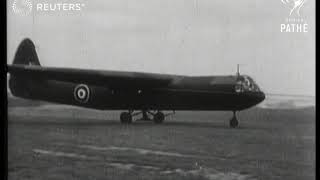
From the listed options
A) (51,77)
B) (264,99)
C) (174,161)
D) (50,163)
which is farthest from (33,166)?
(264,99)

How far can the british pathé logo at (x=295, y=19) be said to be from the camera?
4.38 m

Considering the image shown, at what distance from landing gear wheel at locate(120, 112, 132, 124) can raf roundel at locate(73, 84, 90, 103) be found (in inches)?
14.9

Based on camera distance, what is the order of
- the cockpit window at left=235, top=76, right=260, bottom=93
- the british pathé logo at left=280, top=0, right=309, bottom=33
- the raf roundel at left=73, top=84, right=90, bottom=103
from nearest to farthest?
the british pathé logo at left=280, top=0, right=309, bottom=33
the cockpit window at left=235, top=76, right=260, bottom=93
the raf roundel at left=73, top=84, right=90, bottom=103

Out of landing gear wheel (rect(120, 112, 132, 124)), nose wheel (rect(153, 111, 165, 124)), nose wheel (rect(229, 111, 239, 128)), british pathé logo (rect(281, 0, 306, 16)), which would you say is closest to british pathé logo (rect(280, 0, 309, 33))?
british pathé logo (rect(281, 0, 306, 16))

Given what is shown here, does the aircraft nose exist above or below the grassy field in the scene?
above

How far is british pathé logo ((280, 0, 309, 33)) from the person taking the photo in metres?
4.38

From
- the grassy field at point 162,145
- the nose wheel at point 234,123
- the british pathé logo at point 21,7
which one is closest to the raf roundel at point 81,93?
the grassy field at point 162,145

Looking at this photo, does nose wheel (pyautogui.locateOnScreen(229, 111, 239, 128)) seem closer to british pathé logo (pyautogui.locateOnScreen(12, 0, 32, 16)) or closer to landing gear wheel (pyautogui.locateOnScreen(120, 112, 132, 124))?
landing gear wheel (pyautogui.locateOnScreen(120, 112, 132, 124))

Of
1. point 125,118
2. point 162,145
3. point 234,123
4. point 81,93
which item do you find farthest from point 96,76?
point 234,123

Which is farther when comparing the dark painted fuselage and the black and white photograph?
the dark painted fuselage

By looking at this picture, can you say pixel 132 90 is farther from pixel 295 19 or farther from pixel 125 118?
pixel 295 19

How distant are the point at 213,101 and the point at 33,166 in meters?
1.76

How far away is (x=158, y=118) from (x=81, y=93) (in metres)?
0.77

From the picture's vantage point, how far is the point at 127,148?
178 inches
